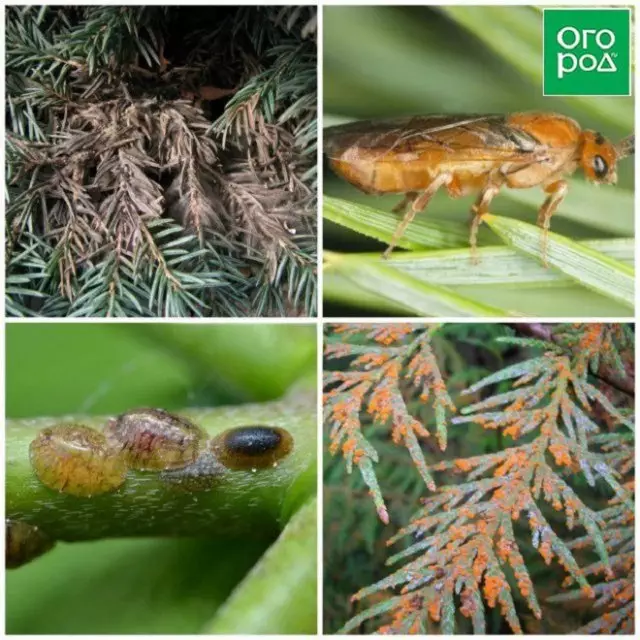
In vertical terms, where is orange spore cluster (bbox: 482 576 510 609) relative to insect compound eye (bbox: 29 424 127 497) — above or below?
below

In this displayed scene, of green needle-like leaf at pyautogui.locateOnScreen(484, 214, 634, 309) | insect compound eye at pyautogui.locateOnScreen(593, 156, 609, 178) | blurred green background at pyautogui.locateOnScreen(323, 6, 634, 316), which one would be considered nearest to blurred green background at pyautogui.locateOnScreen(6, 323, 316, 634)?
blurred green background at pyautogui.locateOnScreen(323, 6, 634, 316)

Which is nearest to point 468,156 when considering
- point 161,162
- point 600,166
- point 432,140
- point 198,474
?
point 432,140

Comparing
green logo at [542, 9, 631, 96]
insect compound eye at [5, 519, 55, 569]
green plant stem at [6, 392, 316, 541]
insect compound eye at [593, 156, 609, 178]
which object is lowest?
insect compound eye at [5, 519, 55, 569]

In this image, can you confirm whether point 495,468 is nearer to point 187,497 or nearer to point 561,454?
point 561,454

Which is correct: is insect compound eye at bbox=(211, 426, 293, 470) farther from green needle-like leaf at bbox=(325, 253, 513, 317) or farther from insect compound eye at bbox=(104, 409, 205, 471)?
green needle-like leaf at bbox=(325, 253, 513, 317)

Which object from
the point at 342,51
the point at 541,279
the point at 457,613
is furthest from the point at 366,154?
→ the point at 457,613

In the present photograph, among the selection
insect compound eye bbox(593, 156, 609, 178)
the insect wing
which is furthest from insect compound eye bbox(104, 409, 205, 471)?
insect compound eye bbox(593, 156, 609, 178)
